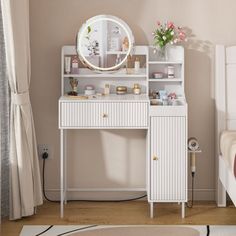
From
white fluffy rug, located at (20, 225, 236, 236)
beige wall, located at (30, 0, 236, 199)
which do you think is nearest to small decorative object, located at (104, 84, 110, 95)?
beige wall, located at (30, 0, 236, 199)

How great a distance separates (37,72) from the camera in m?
4.70

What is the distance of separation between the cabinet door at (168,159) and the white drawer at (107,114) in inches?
4.4

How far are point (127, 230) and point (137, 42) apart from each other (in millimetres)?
1435

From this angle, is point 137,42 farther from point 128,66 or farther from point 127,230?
point 127,230

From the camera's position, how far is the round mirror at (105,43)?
461 centimetres

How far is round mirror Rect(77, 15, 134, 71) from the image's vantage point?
181 inches

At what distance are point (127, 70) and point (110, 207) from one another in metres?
1.01

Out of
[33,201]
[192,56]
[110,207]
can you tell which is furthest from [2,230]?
[192,56]

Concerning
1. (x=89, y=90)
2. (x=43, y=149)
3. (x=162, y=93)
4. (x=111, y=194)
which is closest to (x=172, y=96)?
(x=162, y=93)

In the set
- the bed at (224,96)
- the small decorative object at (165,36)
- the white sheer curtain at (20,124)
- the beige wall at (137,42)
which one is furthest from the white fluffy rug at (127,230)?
the small decorative object at (165,36)

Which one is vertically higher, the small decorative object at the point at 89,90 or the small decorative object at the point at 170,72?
the small decorative object at the point at 170,72

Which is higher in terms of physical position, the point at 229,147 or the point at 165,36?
the point at 165,36

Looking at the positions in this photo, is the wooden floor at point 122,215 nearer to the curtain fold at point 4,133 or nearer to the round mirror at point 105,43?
the curtain fold at point 4,133

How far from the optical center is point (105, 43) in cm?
464
